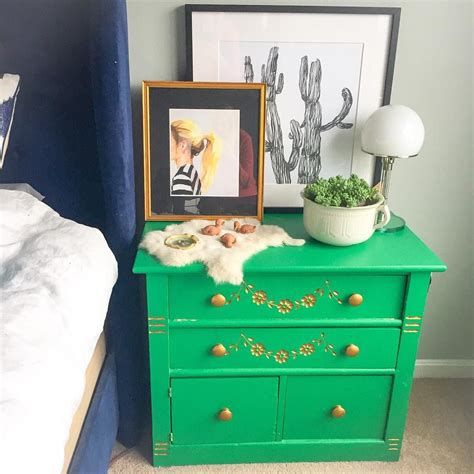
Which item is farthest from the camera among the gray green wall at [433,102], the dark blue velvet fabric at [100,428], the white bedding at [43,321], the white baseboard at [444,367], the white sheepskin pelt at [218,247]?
the white baseboard at [444,367]

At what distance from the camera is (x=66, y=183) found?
5.13 ft

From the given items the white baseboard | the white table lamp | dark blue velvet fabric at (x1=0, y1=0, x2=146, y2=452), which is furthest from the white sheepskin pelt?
the white baseboard

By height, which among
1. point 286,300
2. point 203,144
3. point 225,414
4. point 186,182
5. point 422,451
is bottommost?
point 422,451

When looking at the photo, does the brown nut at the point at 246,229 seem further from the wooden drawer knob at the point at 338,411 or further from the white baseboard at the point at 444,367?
the white baseboard at the point at 444,367

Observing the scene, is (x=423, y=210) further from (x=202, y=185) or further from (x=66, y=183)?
(x=66, y=183)

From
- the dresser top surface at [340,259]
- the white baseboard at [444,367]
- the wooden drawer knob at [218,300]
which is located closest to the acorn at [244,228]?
the dresser top surface at [340,259]

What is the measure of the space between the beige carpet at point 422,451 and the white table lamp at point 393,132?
955 millimetres

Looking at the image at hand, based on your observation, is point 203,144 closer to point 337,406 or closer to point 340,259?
point 340,259

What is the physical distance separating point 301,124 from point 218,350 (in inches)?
29.1

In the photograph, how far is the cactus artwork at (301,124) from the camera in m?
1.61

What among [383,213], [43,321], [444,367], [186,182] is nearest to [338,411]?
[383,213]

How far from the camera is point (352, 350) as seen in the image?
1.50 meters

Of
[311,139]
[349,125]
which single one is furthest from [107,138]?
[349,125]

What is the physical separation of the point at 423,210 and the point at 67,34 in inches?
49.4
